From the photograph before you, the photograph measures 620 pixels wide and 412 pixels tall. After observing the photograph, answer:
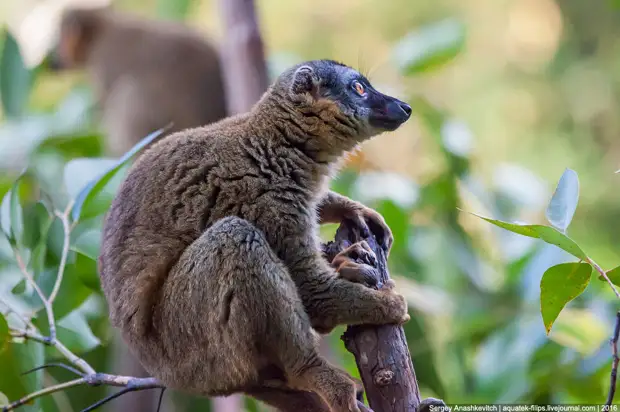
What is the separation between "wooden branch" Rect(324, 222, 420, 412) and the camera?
2.48 metres

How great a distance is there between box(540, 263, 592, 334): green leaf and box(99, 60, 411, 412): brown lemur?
523 mm

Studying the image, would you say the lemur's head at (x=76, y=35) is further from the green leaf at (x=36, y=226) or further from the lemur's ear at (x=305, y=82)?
the lemur's ear at (x=305, y=82)

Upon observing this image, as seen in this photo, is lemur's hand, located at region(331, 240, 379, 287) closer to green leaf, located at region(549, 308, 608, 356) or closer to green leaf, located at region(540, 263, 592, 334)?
green leaf, located at region(540, 263, 592, 334)

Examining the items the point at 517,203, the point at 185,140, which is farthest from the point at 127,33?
the point at 185,140

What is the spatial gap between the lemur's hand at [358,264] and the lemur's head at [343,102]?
20.8 inches

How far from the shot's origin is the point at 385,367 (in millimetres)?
2504

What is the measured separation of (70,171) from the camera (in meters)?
3.51

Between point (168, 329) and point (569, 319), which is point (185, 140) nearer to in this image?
point (168, 329)

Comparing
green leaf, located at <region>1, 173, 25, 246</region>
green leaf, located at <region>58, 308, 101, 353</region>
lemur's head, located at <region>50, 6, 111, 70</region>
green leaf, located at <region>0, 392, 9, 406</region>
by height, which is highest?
lemur's head, located at <region>50, 6, 111, 70</region>

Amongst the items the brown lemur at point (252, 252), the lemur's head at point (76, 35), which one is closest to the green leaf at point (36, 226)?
the brown lemur at point (252, 252)

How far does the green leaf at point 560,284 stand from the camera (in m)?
2.34

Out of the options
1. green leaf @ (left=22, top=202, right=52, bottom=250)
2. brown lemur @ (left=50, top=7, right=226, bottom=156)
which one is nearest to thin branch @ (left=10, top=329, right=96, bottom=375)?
green leaf @ (left=22, top=202, right=52, bottom=250)

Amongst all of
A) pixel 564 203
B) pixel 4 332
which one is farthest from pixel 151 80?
pixel 564 203

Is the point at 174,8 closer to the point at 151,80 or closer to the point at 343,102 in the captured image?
the point at 151,80
